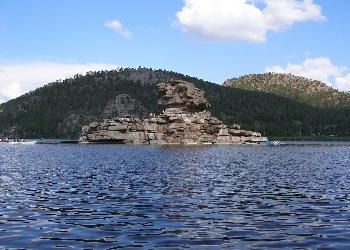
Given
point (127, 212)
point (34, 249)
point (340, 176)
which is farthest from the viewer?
point (340, 176)

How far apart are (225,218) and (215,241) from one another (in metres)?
7.16

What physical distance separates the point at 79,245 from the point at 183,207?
44.8ft

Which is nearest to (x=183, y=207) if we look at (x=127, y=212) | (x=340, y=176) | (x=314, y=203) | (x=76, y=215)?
(x=127, y=212)

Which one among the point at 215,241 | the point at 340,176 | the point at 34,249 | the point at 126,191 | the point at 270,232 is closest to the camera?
the point at 34,249

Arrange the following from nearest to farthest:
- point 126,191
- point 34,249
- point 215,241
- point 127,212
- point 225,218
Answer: point 34,249
point 215,241
point 225,218
point 127,212
point 126,191

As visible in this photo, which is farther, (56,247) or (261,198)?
(261,198)

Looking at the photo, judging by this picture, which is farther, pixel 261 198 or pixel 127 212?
pixel 261 198

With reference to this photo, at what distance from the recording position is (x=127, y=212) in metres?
36.1

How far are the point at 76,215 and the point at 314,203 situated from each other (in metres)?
19.2

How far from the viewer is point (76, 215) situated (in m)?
34.8

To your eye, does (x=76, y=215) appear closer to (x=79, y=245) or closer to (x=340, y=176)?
(x=79, y=245)

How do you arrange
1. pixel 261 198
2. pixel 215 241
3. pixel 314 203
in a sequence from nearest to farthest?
pixel 215 241 → pixel 314 203 → pixel 261 198

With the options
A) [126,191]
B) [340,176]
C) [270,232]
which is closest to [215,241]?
[270,232]

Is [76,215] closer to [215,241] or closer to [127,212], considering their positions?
[127,212]
